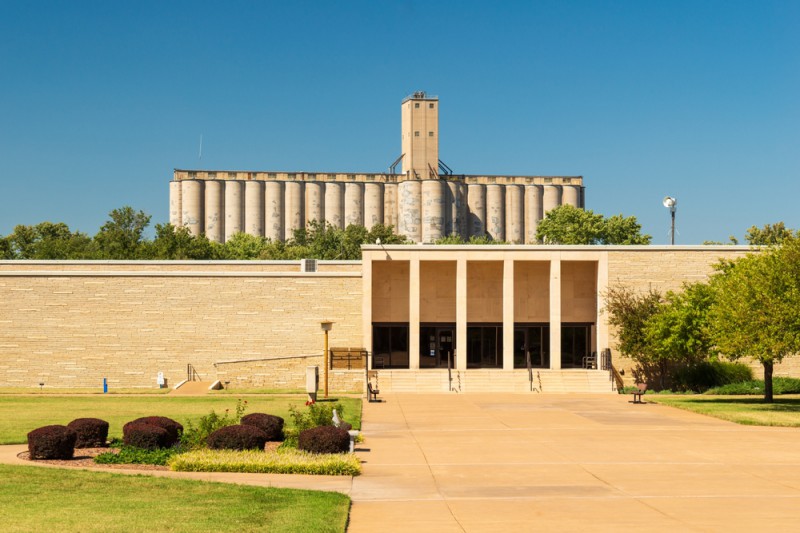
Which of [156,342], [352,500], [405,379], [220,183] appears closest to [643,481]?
[352,500]

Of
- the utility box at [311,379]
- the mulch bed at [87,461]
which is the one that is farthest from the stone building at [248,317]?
the mulch bed at [87,461]

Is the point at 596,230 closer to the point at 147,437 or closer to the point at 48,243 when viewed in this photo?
the point at 48,243

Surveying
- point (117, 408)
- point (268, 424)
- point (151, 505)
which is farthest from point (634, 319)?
point (151, 505)

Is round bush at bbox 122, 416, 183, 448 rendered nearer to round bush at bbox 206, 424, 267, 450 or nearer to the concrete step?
round bush at bbox 206, 424, 267, 450

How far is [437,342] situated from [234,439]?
118 ft

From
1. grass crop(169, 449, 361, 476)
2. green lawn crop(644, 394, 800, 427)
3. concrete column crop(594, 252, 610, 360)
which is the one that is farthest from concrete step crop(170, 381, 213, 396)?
grass crop(169, 449, 361, 476)

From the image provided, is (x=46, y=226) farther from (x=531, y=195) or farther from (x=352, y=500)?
(x=352, y=500)

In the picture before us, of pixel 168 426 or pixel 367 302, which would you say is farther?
pixel 367 302

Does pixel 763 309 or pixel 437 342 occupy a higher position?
pixel 763 309

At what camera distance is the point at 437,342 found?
5800 centimetres

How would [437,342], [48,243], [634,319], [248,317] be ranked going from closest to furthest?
1. [634,319]
2. [248,317]
3. [437,342]
4. [48,243]

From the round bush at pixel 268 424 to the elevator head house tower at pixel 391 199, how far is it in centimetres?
11549

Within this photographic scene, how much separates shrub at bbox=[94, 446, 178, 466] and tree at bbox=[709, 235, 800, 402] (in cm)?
2405

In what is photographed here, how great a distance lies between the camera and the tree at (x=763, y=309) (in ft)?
122
